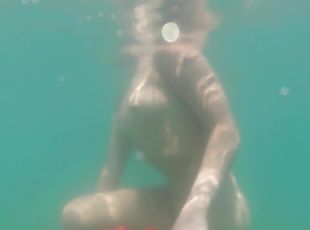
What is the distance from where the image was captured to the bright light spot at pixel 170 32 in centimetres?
1248

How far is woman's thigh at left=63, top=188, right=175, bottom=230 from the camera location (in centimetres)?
514

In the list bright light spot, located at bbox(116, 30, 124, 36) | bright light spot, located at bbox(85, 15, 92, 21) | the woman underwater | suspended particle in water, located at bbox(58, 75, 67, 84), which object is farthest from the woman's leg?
suspended particle in water, located at bbox(58, 75, 67, 84)

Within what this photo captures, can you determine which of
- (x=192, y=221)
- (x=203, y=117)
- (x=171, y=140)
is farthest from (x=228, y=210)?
(x=192, y=221)

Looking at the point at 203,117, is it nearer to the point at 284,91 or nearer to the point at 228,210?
the point at 228,210

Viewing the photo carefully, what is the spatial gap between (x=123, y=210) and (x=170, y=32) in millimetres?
8098

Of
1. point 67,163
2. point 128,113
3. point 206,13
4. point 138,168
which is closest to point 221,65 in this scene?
point 138,168

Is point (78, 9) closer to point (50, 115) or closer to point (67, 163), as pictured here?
point (50, 115)

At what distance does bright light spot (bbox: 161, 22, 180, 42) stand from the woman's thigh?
7396 millimetres

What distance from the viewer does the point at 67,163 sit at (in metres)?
75.0

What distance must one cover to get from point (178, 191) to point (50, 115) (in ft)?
177

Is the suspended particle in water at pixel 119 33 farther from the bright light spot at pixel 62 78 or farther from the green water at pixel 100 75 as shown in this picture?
the bright light spot at pixel 62 78

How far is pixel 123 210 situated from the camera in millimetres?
5391

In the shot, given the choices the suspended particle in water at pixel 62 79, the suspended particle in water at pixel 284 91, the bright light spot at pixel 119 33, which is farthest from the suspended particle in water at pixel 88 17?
the suspended particle in water at pixel 284 91

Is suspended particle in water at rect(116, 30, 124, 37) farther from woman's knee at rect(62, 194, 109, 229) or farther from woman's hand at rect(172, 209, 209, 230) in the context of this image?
woman's hand at rect(172, 209, 209, 230)
